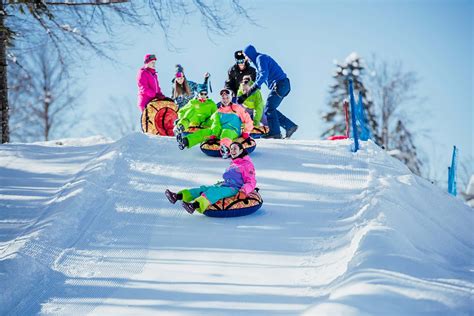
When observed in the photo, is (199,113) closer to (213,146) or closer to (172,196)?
(213,146)

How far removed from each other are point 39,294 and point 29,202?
8.37 feet

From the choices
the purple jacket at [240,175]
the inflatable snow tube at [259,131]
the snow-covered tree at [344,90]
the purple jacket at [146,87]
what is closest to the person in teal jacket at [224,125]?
the purple jacket at [240,175]

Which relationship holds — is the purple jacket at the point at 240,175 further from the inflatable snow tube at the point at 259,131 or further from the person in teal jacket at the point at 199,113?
the inflatable snow tube at the point at 259,131

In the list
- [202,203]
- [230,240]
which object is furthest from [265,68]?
[230,240]

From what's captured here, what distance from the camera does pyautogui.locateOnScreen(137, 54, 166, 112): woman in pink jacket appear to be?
12.6 m

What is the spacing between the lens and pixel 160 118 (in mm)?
12461

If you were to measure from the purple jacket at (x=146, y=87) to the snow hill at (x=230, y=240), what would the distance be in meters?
2.07

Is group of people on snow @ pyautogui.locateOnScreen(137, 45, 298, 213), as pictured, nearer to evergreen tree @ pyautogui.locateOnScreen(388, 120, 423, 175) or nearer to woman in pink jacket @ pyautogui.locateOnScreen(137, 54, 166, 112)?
woman in pink jacket @ pyautogui.locateOnScreen(137, 54, 166, 112)

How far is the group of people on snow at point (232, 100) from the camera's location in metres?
10.1

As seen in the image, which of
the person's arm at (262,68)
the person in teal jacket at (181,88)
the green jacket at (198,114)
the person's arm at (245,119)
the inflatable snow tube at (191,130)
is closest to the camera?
the person's arm at (245,119)

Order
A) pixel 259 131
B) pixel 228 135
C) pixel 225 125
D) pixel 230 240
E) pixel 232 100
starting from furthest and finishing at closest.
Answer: pixel 259 131, pixel 232 100, pixel 225 125, pixel 228 135, pixel 230 240

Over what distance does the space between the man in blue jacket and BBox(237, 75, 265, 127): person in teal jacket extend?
128mm

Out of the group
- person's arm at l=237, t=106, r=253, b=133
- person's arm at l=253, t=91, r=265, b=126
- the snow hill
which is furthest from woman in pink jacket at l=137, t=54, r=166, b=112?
person's arm at l=237, t=106, r=253, b=133

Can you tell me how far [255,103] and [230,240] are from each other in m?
5.38
